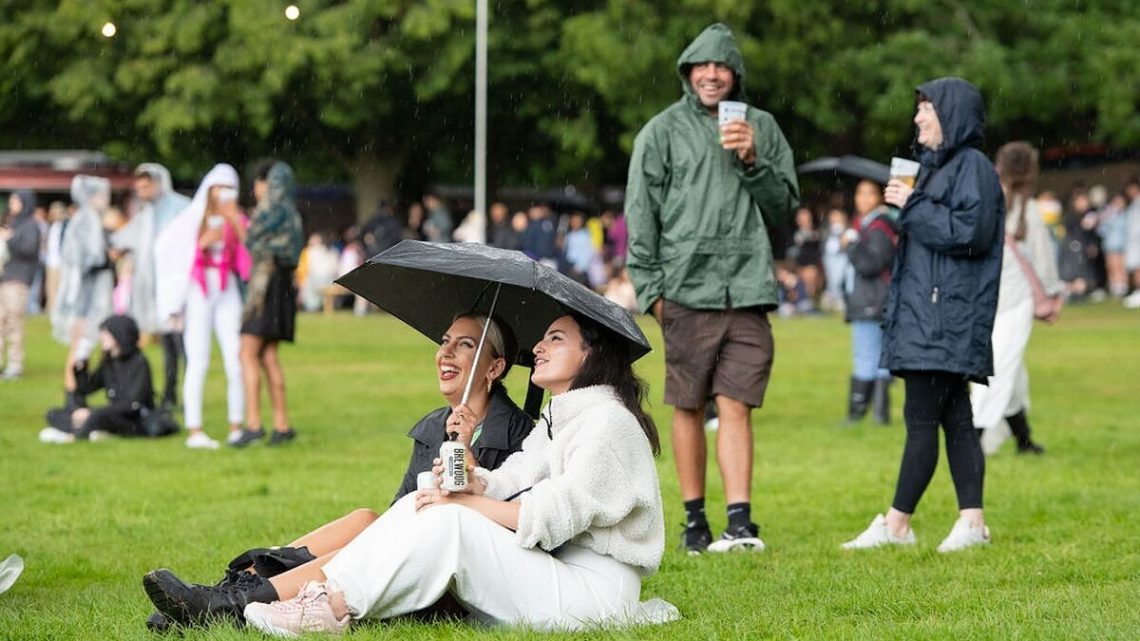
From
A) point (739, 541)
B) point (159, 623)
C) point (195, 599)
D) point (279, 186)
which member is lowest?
point (739, 541)

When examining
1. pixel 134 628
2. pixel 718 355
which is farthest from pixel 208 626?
pixel 718 355

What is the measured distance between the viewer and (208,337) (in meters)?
14.2

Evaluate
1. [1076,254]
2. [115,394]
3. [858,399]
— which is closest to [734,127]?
[858,399]

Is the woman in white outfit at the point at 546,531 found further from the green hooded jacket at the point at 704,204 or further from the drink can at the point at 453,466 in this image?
the green hooded jacket at the point at 704,204

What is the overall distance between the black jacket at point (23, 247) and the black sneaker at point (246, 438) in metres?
7.88

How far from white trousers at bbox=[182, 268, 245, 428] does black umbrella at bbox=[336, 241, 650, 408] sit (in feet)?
23.7

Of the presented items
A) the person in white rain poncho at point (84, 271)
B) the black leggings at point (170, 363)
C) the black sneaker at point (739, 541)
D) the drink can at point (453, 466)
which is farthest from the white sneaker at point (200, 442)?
the drink can at point (453, 466)

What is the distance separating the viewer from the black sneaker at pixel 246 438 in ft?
46.6

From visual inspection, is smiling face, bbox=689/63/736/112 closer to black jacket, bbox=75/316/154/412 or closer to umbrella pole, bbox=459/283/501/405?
umbrella pole, bbox=459/283/501/405

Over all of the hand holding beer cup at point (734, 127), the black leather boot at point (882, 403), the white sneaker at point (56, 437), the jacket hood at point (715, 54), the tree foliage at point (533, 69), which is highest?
the tree foliage at point (533, 69)

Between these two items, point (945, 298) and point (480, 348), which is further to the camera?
point (945, 298)

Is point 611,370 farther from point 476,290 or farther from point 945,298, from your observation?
point 945,298

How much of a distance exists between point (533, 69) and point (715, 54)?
31711mm

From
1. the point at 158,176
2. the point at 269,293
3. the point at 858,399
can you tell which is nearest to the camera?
the point at 269,293
